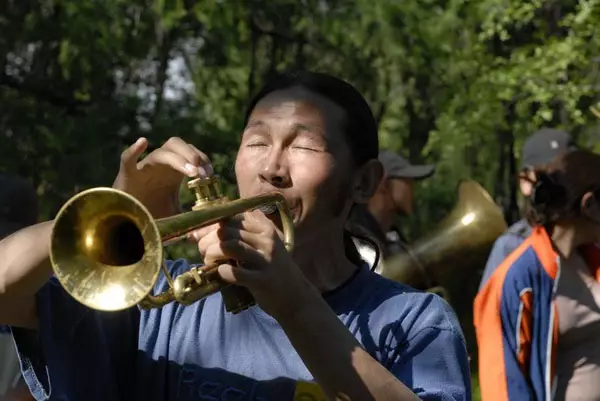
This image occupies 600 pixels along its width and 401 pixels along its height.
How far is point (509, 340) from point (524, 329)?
2.8 inches

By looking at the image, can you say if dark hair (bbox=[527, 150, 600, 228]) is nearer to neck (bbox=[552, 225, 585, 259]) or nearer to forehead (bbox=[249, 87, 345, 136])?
neck (bbox=[552, 225, 585, 259])

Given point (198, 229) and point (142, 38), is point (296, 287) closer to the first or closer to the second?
point (198, 229)

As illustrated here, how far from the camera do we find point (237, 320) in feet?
7.66

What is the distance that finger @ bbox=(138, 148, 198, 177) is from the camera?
2262 millimetres

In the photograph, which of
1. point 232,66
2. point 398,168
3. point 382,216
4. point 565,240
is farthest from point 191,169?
point 232,66

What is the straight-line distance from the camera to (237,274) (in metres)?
2.00

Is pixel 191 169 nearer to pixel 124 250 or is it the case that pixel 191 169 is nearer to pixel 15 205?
pixel 124 250

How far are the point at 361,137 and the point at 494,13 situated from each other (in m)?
8.77

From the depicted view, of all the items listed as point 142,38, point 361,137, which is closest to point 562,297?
point 361,137

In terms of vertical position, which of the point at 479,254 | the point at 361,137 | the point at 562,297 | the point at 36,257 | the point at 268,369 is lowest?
the point at 479,254

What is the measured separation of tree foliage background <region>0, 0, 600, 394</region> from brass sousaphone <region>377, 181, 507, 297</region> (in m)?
2.00

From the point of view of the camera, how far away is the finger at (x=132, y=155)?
2430 millimetres

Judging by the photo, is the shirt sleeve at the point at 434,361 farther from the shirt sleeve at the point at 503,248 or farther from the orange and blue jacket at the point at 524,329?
the shirt sleeve at the point at 503,248

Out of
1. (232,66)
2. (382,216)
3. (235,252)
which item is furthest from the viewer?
(232,66)
